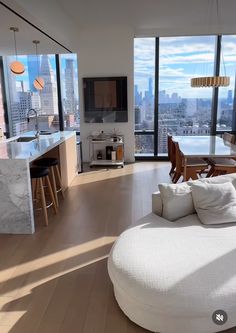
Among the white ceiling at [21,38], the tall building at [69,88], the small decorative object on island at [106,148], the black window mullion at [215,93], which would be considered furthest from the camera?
the tall building at [69,88]

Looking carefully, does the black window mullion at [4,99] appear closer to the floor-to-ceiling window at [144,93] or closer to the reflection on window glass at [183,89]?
the floor-to-ceiling window at [144,93]

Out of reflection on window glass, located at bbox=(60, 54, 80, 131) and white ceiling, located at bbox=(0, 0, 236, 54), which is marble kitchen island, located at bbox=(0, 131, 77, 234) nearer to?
white ceiling, located at bbox=(0, 0, 236, 54)

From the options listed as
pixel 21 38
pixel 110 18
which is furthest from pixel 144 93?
pixel 21 38

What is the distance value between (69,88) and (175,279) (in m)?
5.91

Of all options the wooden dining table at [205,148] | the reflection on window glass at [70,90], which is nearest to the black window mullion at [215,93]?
the wooden dining table at [205,148]

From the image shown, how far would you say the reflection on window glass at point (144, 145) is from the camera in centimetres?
703

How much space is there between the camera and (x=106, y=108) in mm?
6586

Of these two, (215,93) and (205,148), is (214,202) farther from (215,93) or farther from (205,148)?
(215,93)

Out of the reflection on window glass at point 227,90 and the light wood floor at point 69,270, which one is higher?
the reflection on window glass at point 227,90

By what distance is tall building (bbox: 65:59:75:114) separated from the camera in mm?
6785

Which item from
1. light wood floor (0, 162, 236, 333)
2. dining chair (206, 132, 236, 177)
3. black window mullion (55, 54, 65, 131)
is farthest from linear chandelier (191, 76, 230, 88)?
black window mullion (55, 54, 65, 131)

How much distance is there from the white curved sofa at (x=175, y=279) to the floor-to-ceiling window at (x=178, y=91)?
4.88 m

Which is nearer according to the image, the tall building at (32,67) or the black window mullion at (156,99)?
the black window mullion at (156,99)

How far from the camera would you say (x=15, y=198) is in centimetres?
324
